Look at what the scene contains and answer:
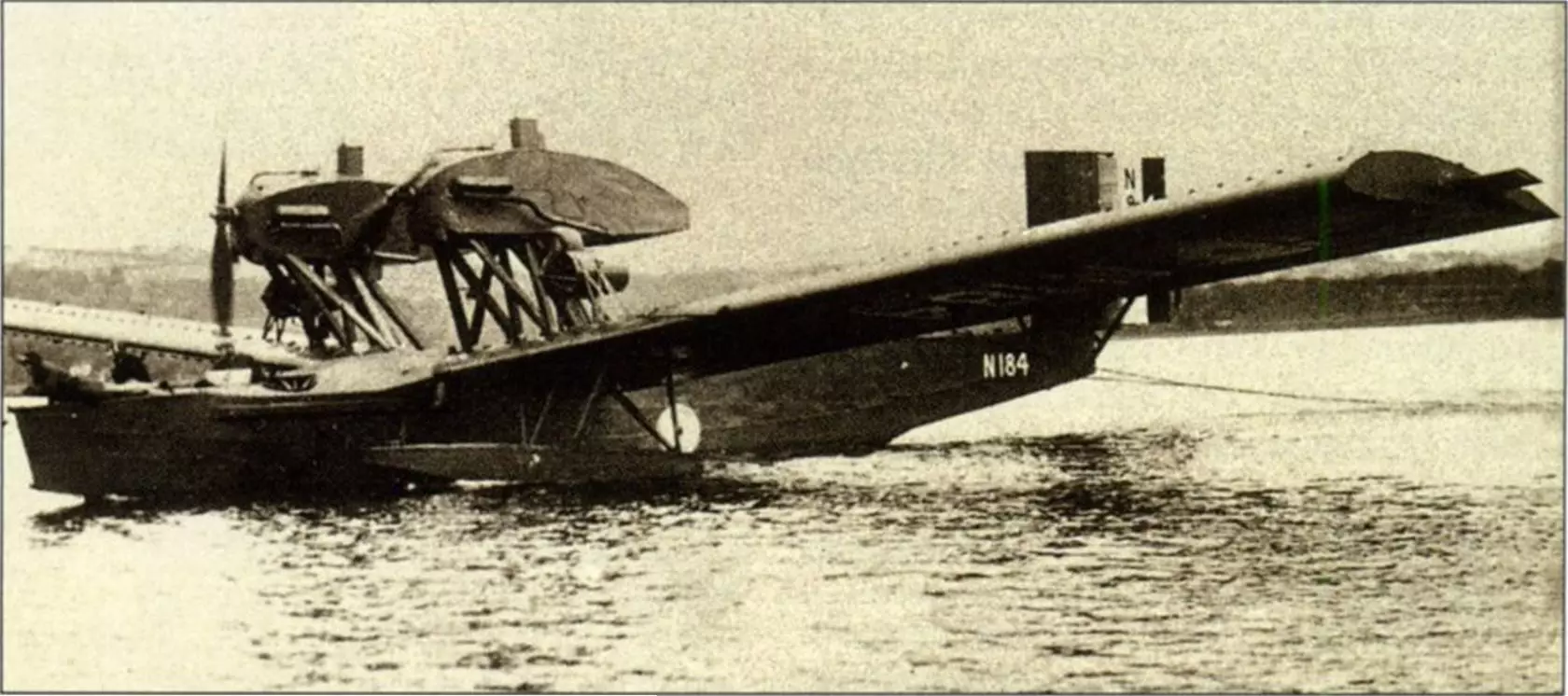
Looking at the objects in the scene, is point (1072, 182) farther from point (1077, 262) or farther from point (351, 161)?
point (351, 161)

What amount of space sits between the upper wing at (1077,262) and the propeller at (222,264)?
264 centimetres

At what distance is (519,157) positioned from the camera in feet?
37.8

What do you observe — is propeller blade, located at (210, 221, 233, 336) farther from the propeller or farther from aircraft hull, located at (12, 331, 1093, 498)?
aircraft hull, located at (12, 331, 1093, 498)

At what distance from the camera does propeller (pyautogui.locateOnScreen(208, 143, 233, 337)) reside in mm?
12328

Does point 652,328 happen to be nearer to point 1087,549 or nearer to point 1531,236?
point 1087,549

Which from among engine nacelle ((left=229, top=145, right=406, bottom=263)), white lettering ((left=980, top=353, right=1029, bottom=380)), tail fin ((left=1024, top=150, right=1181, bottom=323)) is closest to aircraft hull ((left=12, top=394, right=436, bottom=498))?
engine nacelle ((left=229, top=145, right=406, bottom=263))

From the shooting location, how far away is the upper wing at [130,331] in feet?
39.0

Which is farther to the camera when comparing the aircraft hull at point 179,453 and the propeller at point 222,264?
the propeller at point 222,264

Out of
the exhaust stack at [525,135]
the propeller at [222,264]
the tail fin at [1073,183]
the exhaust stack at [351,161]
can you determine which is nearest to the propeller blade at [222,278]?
the propeller at [222,264]

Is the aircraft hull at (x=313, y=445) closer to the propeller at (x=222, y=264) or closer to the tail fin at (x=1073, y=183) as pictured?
the propeller at (x=222, y=264)

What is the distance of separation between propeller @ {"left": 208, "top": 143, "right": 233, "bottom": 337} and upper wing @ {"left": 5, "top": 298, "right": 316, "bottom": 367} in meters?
0.22

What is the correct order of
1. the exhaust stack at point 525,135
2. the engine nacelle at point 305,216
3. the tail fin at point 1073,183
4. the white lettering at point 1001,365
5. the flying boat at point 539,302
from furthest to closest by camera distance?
the white lettering at point 1001,365, the tail fin at point 1073,183, the engine nacelle at point 305,216, the exhaust stack at point 525,135, the flying boat at point 539,302

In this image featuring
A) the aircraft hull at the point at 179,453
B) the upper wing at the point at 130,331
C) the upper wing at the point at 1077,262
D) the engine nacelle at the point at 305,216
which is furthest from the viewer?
the engine nacelle at the point at 305,216

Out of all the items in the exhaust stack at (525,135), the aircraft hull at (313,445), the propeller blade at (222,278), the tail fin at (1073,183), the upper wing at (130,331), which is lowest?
the aircraft hull at (313,445)
